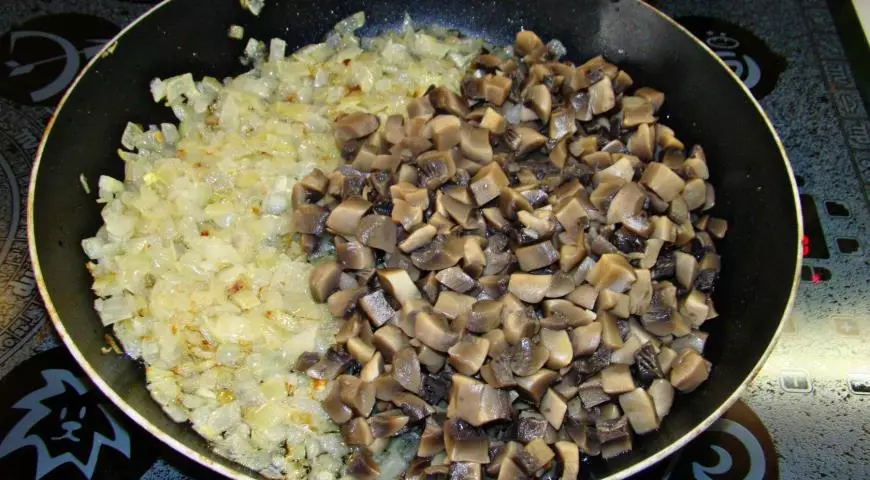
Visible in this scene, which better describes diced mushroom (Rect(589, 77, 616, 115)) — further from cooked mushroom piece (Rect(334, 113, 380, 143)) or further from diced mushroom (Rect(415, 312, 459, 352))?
diced mushroom (Rect(415, 312, 459, 352))

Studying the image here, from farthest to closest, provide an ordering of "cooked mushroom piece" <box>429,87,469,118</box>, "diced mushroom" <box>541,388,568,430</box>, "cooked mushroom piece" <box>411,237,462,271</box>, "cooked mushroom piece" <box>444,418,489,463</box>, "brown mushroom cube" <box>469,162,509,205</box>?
"cooked mushroom piece" <box>429,87,469,118</box>, "brown mushroom cube" <box>469,162,509,205</box>, "cooked mushroom piece" <box>411,237,462,271</box>, "diced mushroom" <box>541,388,568,430</box>, "cooked mushroom piece" <box>444,418,489,463</box>

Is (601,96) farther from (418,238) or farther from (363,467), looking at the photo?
(363,467)

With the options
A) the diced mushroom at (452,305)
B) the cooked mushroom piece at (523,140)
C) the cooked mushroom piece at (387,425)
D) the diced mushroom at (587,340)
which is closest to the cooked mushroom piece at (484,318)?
the diced mushroom at (452,305)

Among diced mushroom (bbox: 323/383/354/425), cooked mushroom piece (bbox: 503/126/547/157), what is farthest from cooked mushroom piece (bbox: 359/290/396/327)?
cooked mushroom piece (bbox: 503/126/547/157)

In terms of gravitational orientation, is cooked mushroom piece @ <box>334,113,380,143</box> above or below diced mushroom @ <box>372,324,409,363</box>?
above

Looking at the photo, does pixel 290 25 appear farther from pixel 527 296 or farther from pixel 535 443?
pixel 535 443

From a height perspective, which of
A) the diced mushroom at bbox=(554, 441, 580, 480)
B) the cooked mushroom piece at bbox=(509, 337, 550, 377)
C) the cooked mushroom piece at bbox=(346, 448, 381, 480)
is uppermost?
the cooked mushroom piece at bbox=(509, 337, 550, 377)

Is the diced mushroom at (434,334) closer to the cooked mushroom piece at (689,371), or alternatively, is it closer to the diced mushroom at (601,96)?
the cooked mushroom piece at (689,371)
